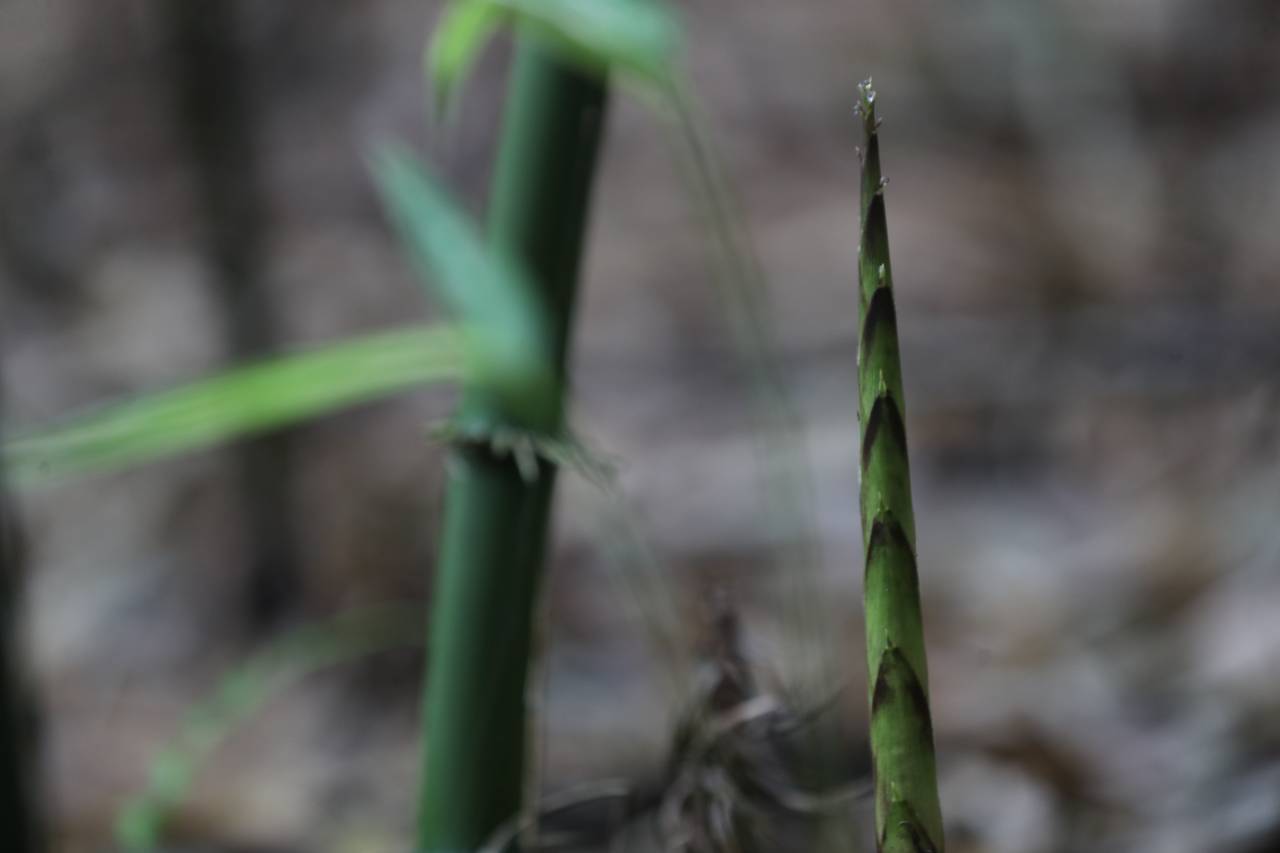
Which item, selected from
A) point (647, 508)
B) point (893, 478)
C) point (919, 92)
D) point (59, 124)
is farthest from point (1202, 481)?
point (59, 124)

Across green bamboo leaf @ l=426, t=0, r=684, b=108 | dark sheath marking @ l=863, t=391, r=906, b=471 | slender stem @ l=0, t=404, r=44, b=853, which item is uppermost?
green bamboo leaf @ l=426, t=0, r=684, b=108

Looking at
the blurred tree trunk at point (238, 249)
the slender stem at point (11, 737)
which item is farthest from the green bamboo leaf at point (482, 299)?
the blurred tree trunk at point (238, 249)

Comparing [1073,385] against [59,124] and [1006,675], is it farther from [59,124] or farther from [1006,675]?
[59,124]

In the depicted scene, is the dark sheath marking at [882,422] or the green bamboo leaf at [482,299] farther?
the green bamboo leaf at [482,299]

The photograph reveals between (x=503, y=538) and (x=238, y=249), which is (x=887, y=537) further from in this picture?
(x=238, y=249)

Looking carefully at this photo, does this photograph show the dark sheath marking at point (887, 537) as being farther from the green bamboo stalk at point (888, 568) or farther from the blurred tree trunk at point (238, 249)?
the blurred tree trunk at point (238, 249)

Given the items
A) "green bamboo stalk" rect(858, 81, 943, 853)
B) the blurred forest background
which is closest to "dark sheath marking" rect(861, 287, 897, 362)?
"green bamboo stalk" rect(858, 81, 943, 853)

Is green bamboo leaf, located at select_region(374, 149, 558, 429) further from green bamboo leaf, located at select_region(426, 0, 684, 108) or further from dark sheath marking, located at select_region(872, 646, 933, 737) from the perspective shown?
dark sheath marking, located at select_region(872, 646, 933, 737)
